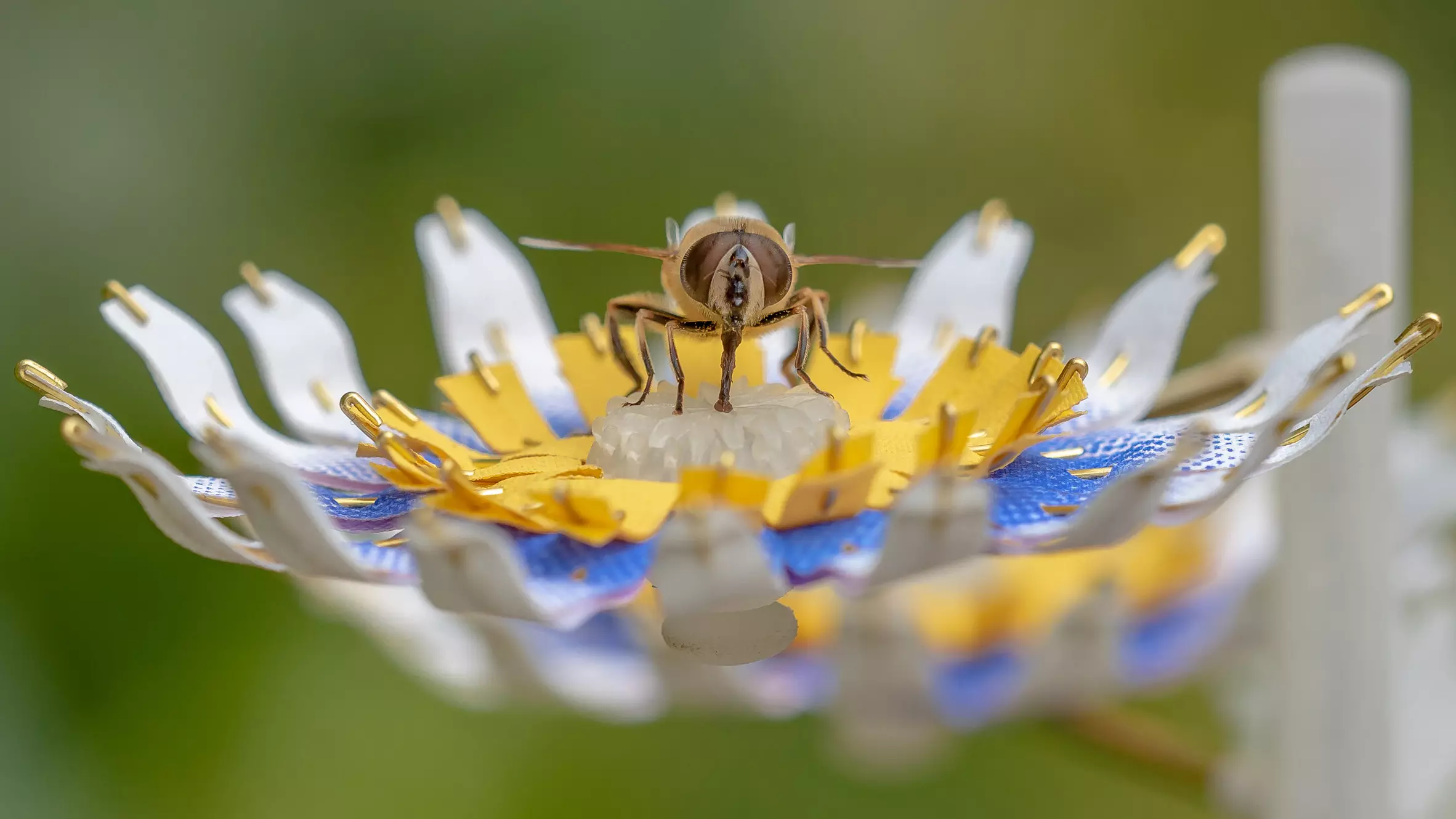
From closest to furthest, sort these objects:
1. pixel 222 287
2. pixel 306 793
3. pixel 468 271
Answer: pixel 468 271, pixel 306 793, pixel 222 287

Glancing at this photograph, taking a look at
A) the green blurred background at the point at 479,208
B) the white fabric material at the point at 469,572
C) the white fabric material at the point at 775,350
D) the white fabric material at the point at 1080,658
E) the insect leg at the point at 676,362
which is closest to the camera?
the white fabric material at the point at 469,572

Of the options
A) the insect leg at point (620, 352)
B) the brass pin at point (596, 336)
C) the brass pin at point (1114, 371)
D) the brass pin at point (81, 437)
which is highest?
the brass pin at point (596, 336)

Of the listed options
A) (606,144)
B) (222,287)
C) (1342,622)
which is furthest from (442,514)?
(606,144)

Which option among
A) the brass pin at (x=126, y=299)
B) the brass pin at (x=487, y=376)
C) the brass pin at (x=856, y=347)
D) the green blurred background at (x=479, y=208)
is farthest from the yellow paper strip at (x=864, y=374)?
the green blurred background at (x=479, y=208)

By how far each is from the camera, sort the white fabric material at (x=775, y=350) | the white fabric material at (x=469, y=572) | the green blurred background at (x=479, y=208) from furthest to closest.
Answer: the green blurred background at (x=479, y=208) → the white fabric material at (x=775, y=350) → the white fabric material at (x=469, y=572)

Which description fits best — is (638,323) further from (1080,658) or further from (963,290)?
(1080,658)

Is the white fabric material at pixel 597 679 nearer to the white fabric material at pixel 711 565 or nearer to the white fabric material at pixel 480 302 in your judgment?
the white fabric material at pixel 480 302

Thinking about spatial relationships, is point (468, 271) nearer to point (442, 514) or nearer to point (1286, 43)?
point (442, 514)
